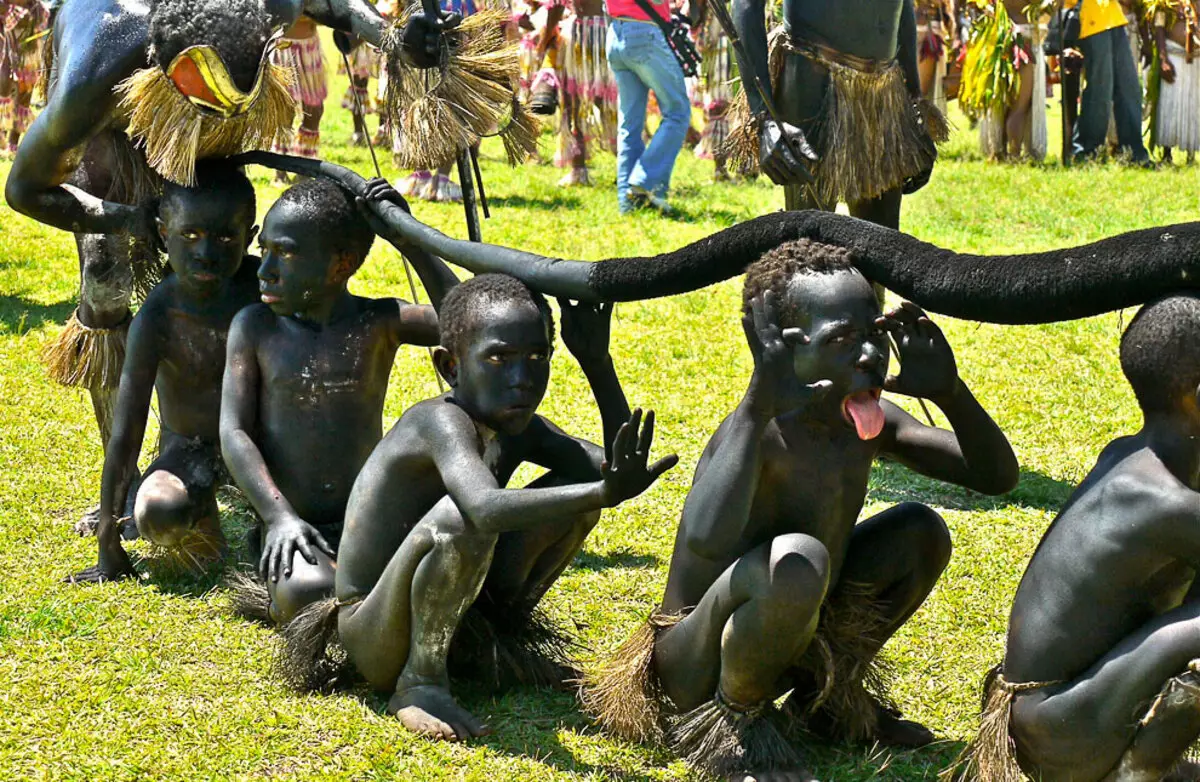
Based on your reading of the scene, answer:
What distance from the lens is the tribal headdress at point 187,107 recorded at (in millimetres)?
4664

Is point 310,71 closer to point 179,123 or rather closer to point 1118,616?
point 179,123

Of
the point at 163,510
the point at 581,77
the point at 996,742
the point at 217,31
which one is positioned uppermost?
the point at 217,31

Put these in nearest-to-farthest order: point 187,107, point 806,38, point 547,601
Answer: point 187,107 < point 547,601 < point 806,38

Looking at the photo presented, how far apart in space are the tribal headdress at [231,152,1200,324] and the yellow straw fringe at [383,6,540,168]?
837 millimetres

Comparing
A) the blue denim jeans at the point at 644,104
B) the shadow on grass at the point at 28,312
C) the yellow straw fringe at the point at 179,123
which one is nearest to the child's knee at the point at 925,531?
the yellow straw fringe at the point at 179,123

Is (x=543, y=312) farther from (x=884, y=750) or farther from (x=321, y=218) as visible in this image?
(x=884, y=750)

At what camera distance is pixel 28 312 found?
8.97 meters

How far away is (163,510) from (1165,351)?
3117 millimetres

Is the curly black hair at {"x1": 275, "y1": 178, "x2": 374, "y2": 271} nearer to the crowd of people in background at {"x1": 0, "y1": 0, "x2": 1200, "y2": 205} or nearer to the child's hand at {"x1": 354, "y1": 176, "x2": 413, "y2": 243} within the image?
the child's hand at {"x1": 354, "y1": 176, "x2": 413, "y2": 243}

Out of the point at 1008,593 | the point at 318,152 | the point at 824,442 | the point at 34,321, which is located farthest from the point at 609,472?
the point at 318,152

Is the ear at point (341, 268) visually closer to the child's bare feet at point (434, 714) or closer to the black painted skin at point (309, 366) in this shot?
the black painted skin at point (309, 366)

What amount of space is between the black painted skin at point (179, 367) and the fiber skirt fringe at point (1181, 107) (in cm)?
1176

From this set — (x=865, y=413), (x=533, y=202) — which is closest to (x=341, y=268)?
(x=865, y=413)

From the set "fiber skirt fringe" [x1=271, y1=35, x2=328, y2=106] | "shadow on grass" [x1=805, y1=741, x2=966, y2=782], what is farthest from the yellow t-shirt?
"shadow on grass" [x1=805, y1=741, x2=966, y2=782]
